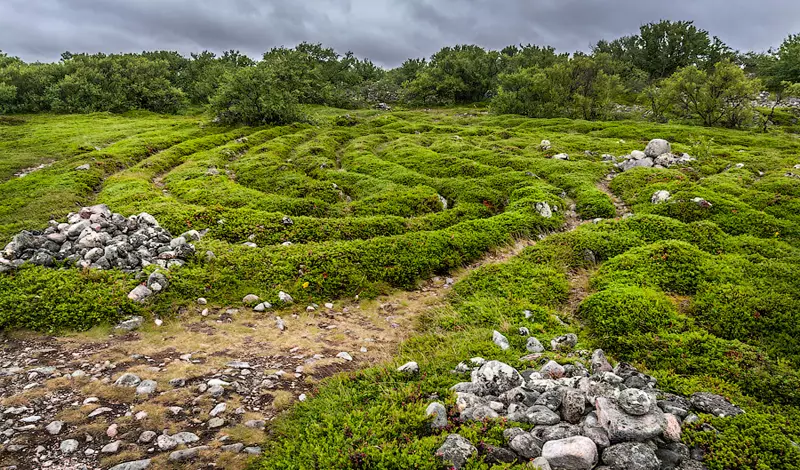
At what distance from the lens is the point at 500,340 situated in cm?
980

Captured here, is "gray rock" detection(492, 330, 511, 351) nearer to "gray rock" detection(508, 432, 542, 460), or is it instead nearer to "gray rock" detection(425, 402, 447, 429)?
"gray rock" detection(425, 402, 447, 429)

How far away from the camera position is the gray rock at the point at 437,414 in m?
6.85

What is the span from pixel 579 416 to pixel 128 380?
926 cm

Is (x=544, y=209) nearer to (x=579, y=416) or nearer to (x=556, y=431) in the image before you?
(x=579, y=416)

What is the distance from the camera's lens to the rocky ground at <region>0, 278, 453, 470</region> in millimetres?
7164

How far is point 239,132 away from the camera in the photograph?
145ft

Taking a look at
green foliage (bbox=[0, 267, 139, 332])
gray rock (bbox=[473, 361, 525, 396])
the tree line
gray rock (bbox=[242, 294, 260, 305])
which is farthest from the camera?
the tree line

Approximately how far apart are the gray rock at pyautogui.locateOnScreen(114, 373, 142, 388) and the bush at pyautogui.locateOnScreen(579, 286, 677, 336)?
1104cm

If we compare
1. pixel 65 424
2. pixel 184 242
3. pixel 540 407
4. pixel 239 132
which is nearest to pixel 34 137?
pixel 239 132

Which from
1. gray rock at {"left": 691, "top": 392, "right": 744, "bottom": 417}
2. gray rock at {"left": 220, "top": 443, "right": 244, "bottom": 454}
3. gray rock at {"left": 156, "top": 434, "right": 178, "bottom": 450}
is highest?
gray rock at {"left": 691, "top": 392, "right": 744, "bottom": 417}

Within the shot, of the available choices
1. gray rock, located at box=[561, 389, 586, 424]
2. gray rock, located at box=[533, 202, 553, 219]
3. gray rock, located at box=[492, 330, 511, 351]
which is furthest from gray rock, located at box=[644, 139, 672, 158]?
gray rock, located at box=[561, 389, 586, 424]

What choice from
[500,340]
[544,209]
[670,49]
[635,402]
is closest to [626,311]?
[500,340]

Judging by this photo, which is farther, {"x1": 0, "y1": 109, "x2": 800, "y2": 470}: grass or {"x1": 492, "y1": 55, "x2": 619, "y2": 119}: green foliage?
{"x1": 492, "y1": 55, "x2": 619, "y2": 119}: green foliage

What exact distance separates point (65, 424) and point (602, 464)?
9.30m
